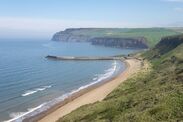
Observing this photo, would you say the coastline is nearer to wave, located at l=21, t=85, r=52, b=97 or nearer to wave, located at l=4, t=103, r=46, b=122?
wave, located at l=4, t=103, r=46, b=122

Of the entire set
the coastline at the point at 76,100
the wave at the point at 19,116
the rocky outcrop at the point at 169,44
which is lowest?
the coastline at the point at 76,100

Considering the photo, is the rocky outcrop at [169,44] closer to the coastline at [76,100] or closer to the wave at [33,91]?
the coastline at [76,100]

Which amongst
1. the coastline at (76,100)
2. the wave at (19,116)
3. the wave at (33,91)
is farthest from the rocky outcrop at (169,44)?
the wave at (19,116)

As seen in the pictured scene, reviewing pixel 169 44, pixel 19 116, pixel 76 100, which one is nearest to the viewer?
pixel 19 116

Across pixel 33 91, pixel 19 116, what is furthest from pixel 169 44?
pixel 19 116

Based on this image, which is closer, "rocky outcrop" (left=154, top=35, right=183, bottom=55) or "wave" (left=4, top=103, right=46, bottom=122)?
"wave" (left=4, top=103, right=46, bottom=122)

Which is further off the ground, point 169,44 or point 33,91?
point 169,44

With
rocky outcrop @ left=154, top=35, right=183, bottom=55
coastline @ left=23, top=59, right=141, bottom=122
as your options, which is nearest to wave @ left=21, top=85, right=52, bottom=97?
coastline @ left=23, top=59, right=141, bottom=122

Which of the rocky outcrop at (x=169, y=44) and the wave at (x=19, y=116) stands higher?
the rocky outcrop at (x=169, y=44)

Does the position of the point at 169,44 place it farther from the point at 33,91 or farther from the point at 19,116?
the point at 19,116

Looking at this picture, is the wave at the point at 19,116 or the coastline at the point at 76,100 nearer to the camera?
the wave at the point at 19,116

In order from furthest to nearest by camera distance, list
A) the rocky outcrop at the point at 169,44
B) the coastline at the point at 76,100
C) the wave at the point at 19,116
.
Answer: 1. the rocky outcrop at the point at 169,44
2. the coastline at the point at 76,100
3. the wave at the point at 19,116

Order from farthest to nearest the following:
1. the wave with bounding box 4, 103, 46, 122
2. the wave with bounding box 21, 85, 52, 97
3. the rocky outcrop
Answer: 1. the rocky outcrop
2. the wave with bounding box 21, 85, 52, 97
3. the wave with bounding box 4, 103, 46, 122
